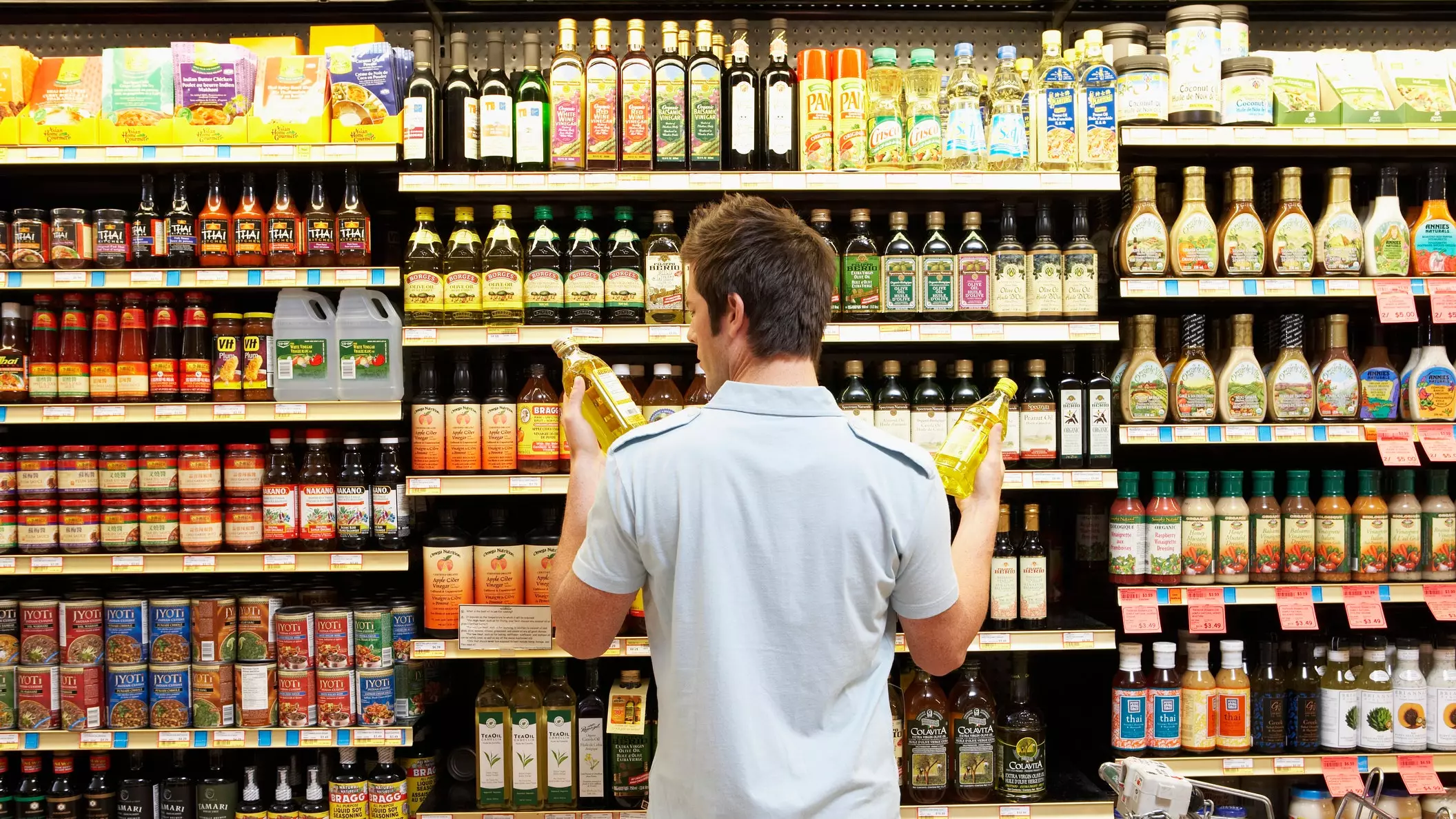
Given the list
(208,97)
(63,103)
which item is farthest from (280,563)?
(63,103)

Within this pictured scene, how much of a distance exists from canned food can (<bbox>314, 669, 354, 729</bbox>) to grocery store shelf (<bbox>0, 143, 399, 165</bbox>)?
1.32 metres

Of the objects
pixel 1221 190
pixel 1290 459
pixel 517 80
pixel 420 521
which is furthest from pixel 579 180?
pixel 1290 459

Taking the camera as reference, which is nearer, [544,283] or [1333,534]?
[544,283]

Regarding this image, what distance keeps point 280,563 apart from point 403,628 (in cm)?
35

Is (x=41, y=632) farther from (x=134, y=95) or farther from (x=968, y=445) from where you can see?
(x=968, y=445)

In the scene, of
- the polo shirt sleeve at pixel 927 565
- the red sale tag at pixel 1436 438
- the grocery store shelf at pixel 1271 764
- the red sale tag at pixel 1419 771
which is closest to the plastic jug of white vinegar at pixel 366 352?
the polo shirt sleeve at pixel 927 565

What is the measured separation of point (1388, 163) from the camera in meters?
3.06

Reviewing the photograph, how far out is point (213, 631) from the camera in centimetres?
280

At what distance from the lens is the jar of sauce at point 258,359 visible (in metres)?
2.82

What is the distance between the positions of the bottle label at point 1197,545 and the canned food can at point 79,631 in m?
2.85

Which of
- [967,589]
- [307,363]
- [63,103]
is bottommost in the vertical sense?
[967,589]

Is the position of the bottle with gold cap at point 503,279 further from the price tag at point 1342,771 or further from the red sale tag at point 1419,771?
the red sale tag at point 1419,771

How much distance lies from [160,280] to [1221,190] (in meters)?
3.01

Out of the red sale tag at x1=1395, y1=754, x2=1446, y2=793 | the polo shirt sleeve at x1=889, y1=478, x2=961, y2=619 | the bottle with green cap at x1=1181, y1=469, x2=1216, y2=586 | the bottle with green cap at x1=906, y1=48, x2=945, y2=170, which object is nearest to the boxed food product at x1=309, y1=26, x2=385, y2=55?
the bottle with green cap at x1=906, y1=48, x2=945, y2=170
